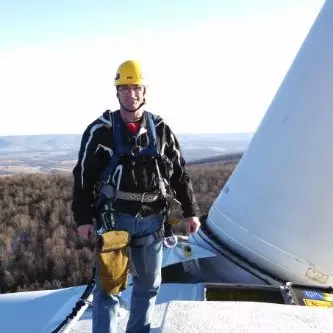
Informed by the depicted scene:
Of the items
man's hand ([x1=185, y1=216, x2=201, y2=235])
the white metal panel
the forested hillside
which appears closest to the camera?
man's hand ([x1=185, y1=216, x2=201, y2=235])

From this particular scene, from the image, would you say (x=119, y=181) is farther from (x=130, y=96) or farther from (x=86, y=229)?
(x=130, y=96)

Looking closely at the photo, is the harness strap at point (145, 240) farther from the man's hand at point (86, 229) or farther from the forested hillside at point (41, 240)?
the forested hillside at point (41, 240)

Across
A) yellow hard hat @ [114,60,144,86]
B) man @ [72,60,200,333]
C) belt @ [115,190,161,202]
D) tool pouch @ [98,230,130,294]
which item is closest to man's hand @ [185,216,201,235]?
man @ [72,60,200,333]

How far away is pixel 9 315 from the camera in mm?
3490

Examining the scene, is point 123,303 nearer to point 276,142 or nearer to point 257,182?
point 257,182

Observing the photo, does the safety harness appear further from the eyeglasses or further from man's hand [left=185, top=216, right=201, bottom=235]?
man's hand [left=185, top=216, right=201, bottom=235]

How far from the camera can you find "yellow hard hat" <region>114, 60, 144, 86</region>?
8.57 ft

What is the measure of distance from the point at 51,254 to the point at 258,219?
210 inches

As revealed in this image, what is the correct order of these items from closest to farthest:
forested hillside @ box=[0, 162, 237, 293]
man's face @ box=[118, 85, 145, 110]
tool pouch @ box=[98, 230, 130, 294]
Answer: tool pouch @ box=[98, 230, 130, 294] → man's face @ box=[118, 85, 145, 110] → forested hillside @ box=[0, 162, 237, 293]

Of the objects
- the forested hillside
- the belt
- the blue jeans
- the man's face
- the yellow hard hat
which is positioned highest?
the yellow hard hat

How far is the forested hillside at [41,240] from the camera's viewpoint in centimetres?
758

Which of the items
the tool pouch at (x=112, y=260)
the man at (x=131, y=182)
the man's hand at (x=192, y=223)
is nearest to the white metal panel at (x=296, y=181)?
the man's hand at (x=192, y=223)

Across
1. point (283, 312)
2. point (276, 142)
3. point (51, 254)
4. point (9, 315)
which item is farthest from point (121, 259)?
point (51, 254)

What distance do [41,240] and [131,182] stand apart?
22.9 ft
